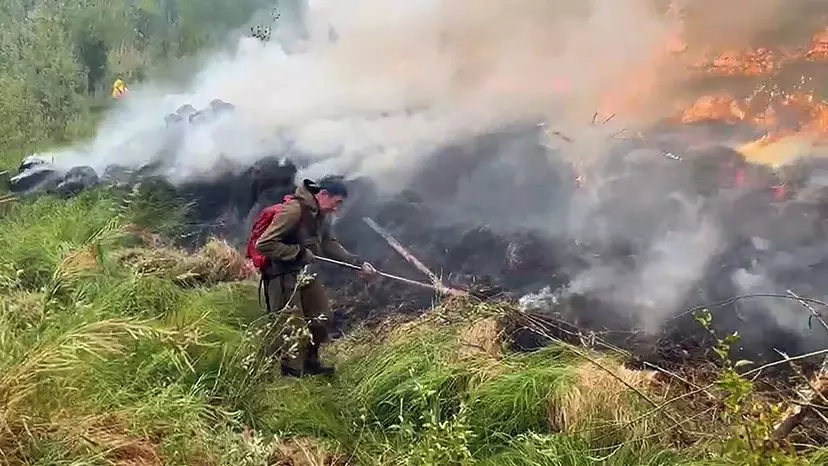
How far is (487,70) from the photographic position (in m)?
11.1

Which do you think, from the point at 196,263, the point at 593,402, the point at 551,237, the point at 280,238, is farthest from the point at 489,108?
the point at 593,402

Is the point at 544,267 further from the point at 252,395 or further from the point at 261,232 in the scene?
the point at 252,395

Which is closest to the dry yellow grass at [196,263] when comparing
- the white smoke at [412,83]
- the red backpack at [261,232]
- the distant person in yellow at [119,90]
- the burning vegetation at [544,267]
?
the burning vegetation at [544,267]

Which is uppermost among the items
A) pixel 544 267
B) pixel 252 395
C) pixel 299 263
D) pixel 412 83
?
pixel 299 263

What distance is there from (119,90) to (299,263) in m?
13.5

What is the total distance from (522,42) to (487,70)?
0.61 m

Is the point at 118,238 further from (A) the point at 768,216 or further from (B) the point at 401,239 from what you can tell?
(A) the point at 768,216

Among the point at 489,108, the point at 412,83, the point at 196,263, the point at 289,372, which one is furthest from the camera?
the point at 412,83

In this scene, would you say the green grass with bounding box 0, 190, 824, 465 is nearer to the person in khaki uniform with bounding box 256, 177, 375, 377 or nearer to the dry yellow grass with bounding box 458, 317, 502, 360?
the dry yellow grass with bounding box 458, 317, 502, 360

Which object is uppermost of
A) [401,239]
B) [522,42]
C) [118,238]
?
[522,42]

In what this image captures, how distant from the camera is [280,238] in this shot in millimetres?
4980

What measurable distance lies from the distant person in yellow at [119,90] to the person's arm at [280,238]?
523 inches

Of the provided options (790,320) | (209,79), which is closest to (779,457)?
(790,320)

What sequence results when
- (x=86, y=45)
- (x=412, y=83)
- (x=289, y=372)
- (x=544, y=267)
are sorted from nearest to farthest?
(x=289, y=372)
(x=544, y=267)
(x=412, y=83)
(x=86, y=45)
